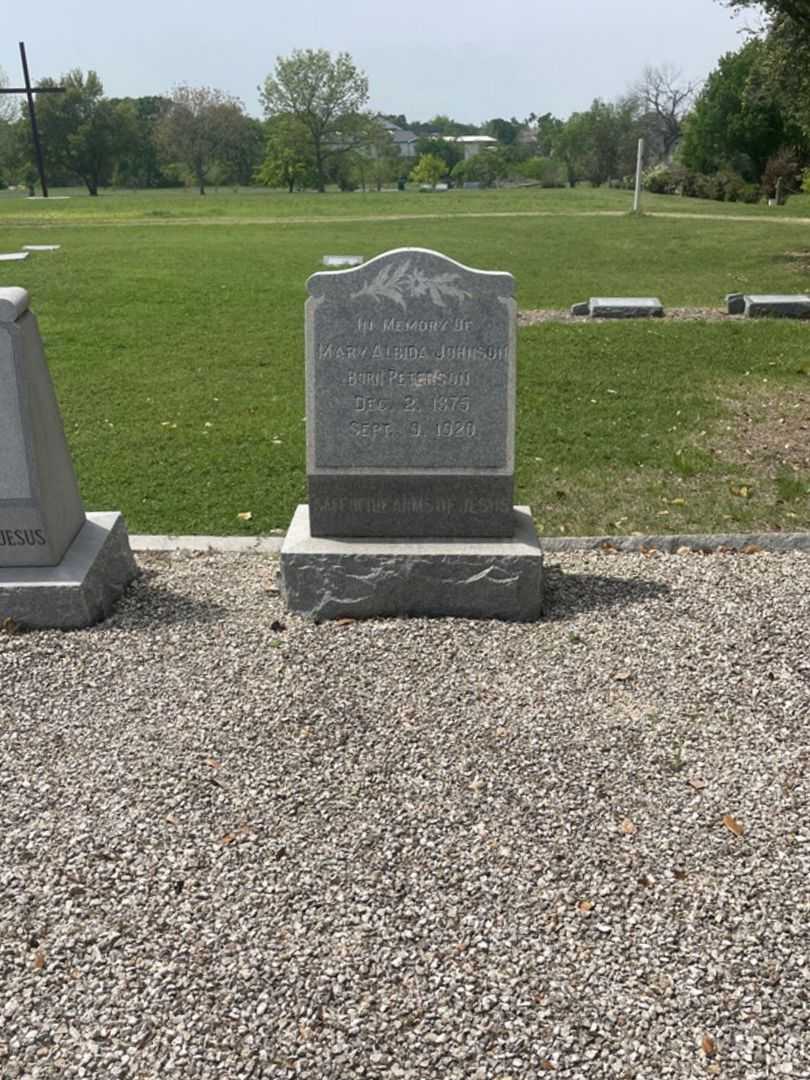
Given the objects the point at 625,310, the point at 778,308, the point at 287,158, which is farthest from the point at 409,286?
the point at 287,158

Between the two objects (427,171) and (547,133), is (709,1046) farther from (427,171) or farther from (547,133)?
(547,133)

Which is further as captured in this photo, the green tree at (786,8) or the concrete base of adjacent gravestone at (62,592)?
the green tree at (786,8)

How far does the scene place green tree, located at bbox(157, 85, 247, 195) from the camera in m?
Answer: 76.8

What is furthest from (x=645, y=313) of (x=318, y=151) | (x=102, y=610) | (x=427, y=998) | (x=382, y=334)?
(x=318, y=151)

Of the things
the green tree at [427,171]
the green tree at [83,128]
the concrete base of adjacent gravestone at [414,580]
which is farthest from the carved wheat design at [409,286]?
the green tree at [427,171]

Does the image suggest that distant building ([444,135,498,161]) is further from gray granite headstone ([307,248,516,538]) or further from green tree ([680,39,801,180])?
gray granite headstone ([307,248,516,538])

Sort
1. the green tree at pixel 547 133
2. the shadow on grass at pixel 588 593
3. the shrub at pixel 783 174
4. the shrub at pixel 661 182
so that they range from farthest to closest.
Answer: the green tree at pixel 547 133
the shrub at pixel 661 182
the shrub at pixel 783 174
the shadow on grass at pixel 588 593

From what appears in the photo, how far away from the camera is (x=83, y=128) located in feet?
232

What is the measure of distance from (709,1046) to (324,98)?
90.0 metres

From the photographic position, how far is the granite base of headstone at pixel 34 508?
485cm

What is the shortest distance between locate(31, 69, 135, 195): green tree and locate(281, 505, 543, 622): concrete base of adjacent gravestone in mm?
71246

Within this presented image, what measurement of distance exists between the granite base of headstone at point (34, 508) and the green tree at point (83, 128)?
7071 centimetres

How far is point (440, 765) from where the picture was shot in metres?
3.98

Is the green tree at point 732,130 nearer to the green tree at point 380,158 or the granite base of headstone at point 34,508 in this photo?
the green tree at point 380,158
